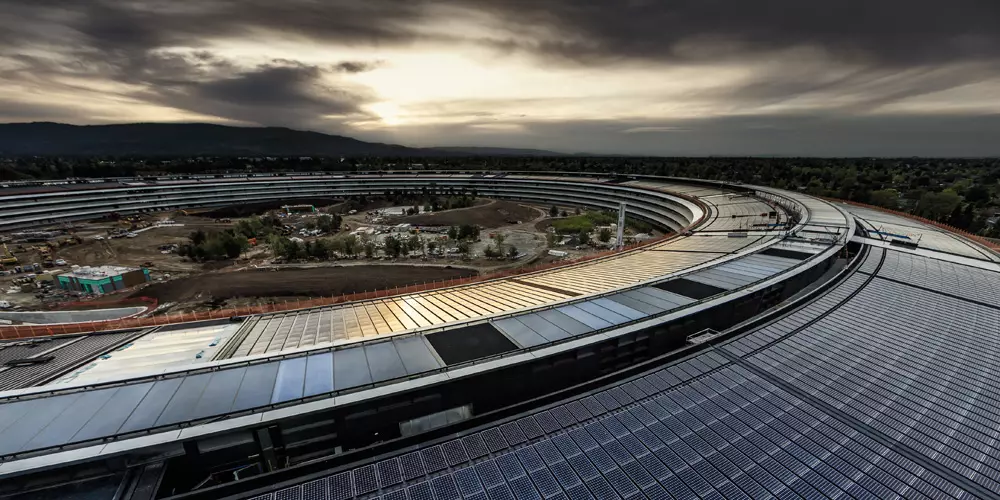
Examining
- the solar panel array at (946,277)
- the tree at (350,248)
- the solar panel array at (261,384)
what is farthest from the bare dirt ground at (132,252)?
the solar panel array at (946,277)

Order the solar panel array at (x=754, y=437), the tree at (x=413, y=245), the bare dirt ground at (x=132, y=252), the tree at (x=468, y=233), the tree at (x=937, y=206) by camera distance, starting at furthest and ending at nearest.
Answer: the tree at (x=937, y=206) < the tree at (x=468, y=233) < the tree at (x=413, y=245) < the bare dirt ground at (x=132, y=252) < the solar panel array at (x=754, y=437)

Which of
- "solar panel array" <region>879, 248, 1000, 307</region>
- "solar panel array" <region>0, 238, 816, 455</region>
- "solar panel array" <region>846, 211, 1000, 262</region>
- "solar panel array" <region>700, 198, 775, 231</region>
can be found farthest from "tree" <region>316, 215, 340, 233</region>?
"solar panel array" <region>846, 211, 1000, 262</region>

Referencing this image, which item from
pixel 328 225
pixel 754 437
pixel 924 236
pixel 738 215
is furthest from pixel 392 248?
pixel 924 236

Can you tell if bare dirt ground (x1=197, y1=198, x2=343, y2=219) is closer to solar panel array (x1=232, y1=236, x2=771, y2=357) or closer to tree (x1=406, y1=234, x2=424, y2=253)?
tree (x1=406, y1=234, x2=424, y2=253)

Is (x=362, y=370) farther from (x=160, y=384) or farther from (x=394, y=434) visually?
(x=160, y=384)

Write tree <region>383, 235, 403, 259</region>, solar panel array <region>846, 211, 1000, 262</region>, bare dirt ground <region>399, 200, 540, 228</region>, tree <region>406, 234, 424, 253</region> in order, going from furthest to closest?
bare dirt ground <region>399, 200, 540, 228</region> < tree <region>406, 234, 424, 253</region> < tree <region>383, 235, 403, 259</region> < solar panel array <region>846, 211, 1000, 262</region>

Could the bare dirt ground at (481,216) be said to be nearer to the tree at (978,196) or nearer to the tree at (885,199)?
the tree at (885,199)

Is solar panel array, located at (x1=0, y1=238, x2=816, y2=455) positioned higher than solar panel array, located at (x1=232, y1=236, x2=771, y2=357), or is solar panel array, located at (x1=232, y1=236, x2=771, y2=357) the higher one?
solar panel array, located at (x1=0, y1=238, x2=816, y2=455)
